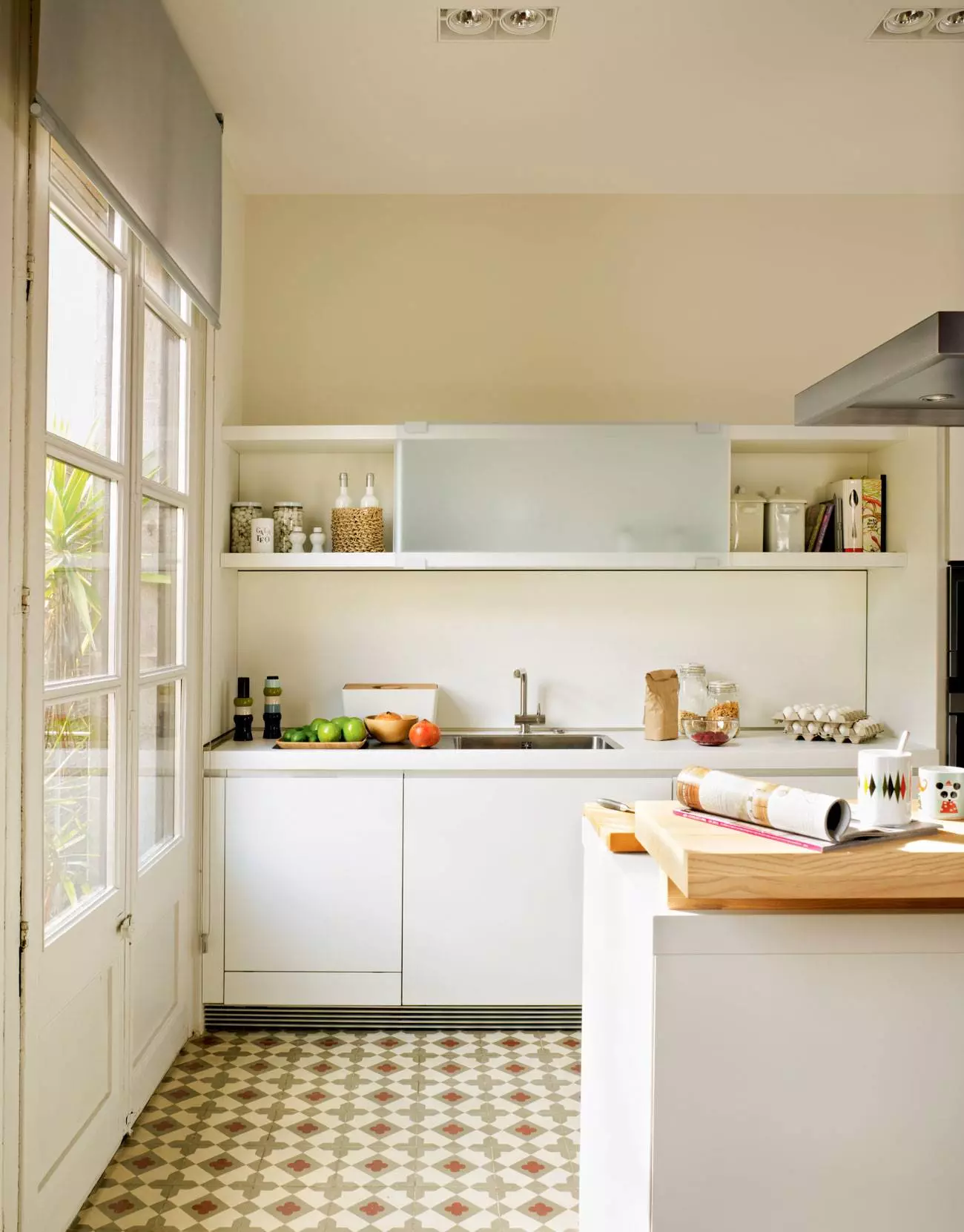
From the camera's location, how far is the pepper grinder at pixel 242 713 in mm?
3463

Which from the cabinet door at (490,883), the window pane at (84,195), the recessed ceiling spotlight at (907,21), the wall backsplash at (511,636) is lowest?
the cabinet door at (490,883)

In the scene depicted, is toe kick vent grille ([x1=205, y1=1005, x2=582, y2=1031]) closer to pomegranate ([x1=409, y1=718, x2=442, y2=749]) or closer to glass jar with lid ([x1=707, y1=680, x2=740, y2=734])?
pomegranate ([x1=409, y1=718, x2=442, y2=749])

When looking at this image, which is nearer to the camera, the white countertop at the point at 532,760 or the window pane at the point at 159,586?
the window pane at the point at 159,586

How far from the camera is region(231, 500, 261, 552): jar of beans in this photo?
3502mm

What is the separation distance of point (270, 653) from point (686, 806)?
2.42 metres

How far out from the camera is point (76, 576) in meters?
2.17

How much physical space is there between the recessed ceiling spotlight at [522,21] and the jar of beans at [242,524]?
1.68 meters

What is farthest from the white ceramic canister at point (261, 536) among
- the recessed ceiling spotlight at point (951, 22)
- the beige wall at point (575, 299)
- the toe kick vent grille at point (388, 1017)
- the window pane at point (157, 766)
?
the recessed ceiling spotlight at point (951, 22)

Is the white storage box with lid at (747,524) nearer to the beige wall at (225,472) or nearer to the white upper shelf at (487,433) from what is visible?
the white upper shelf at (487,433)

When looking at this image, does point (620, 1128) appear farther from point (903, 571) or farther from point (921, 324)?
point (903, 571)

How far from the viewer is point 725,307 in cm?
380

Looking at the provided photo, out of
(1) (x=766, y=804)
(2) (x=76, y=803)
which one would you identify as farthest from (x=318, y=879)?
(1) (x=766, y=804)

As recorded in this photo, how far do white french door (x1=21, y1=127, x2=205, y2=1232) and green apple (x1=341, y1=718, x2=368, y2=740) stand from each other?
509mm

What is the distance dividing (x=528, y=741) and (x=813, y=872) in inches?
90.0
